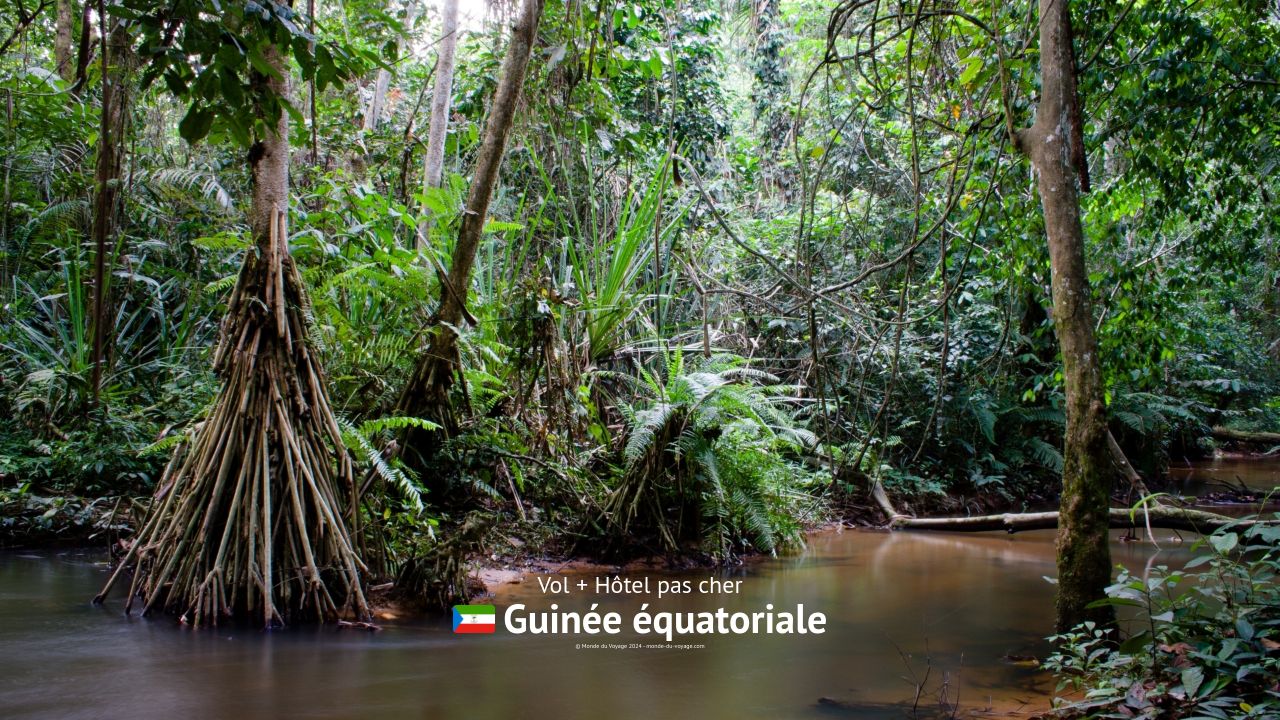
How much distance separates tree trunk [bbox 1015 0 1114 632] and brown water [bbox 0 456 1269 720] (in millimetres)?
470

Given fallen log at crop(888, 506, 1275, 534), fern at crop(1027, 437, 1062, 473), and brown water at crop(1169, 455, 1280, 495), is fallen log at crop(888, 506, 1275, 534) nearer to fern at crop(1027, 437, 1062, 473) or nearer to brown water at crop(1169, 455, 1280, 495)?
fern at crop(1027, 437, 1062, 473)

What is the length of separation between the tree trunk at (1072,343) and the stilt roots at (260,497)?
2.71 m

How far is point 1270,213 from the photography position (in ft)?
15.2

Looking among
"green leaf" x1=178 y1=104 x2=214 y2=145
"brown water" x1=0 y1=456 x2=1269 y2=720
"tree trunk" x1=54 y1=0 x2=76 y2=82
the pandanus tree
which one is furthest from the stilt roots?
"tree trunk" x1=54 y1=0 x2=76 y2=82

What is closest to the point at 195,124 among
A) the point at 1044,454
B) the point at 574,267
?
the point at 574,267

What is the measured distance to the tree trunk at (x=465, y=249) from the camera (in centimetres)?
440

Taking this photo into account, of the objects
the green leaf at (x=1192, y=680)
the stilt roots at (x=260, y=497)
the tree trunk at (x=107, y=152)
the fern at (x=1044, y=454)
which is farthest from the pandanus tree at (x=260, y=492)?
the fern at (x=1044, y=454)

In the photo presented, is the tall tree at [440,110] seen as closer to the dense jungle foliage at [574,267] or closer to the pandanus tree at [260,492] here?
the dense jungle foliage at [574,267]

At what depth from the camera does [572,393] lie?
5.02 m

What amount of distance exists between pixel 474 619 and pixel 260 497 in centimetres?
103

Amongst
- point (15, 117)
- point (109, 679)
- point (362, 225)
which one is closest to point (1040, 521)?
point (109, 679)

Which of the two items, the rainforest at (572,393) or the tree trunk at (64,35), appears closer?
the rainforest at (572,393)

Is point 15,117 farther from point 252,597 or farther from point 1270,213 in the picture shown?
point 1270,213

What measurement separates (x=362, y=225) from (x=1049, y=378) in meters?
4.58
